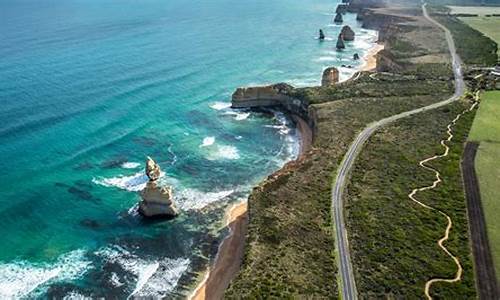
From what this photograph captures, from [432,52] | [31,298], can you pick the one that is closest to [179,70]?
A: [432,52]

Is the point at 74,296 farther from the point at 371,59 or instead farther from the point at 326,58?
the point at 371,59

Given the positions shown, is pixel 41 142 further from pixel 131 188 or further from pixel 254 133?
pixel 254 133

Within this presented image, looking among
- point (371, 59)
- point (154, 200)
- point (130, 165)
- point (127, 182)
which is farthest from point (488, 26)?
point (154, 200)

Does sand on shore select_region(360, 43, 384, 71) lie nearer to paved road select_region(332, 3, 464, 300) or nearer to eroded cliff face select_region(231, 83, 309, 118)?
paved road select_region(332, 3, 464, 300)

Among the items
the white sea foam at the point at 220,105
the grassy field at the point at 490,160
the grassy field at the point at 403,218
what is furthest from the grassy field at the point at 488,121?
the white sea foam at the point at 220,105

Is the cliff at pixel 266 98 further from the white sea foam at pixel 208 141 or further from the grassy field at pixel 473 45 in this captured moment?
the grassy field at pixel 473 45

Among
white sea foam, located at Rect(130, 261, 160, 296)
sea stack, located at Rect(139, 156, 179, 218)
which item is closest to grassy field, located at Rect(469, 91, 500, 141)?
sea stack, located at Rect(139, 156, 179, 218)
